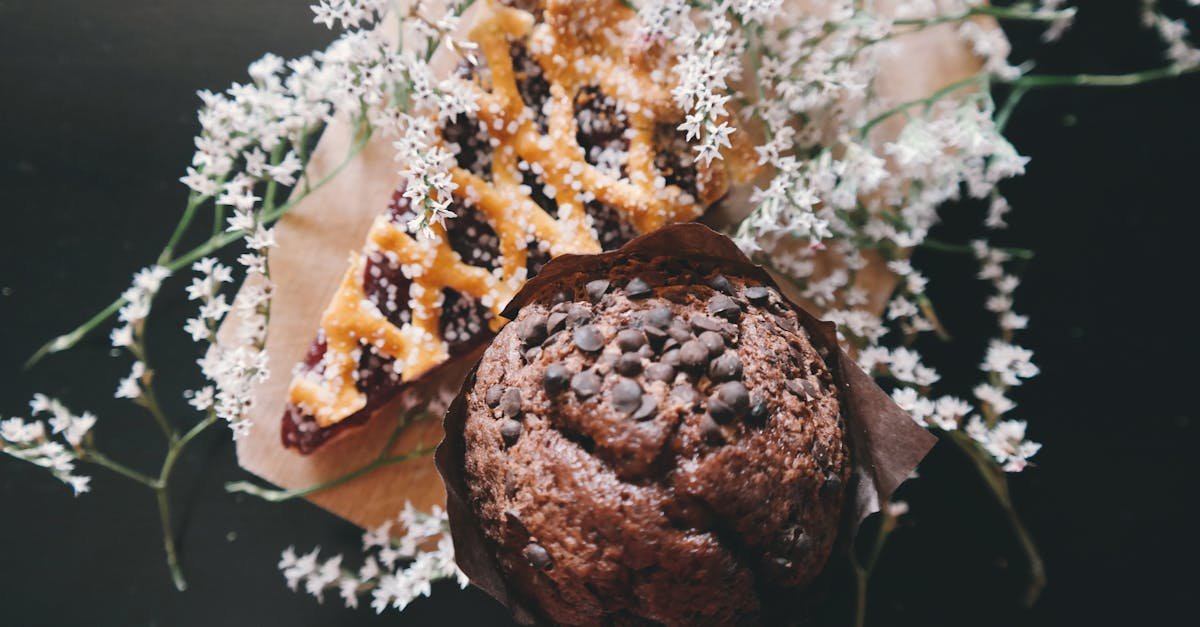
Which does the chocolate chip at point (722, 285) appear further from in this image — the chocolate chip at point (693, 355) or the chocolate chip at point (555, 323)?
the chocolate chip at point (555, 323)

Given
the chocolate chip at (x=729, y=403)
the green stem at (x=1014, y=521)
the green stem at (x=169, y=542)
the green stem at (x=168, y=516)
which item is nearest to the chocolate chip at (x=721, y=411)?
the chocolate chip at (x=729, y=403)

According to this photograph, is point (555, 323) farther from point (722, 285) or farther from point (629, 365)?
point (722, 285)

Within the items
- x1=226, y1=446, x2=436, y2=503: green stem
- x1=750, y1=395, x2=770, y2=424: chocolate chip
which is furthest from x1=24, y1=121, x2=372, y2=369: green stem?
x1=750, y1=395, x2=770, y2=424: chocolate chip

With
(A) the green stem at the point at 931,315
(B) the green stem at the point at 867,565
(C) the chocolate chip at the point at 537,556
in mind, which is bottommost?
(B) the green stem at the point at 867,565

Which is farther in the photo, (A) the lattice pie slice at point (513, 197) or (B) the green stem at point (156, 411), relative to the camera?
(B) the green stem at point (156, 411)

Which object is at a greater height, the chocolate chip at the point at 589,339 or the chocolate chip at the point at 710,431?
the chocolate chip at the point at 589,339

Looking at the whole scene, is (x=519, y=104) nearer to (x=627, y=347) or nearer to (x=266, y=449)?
(x=627, y=347)
